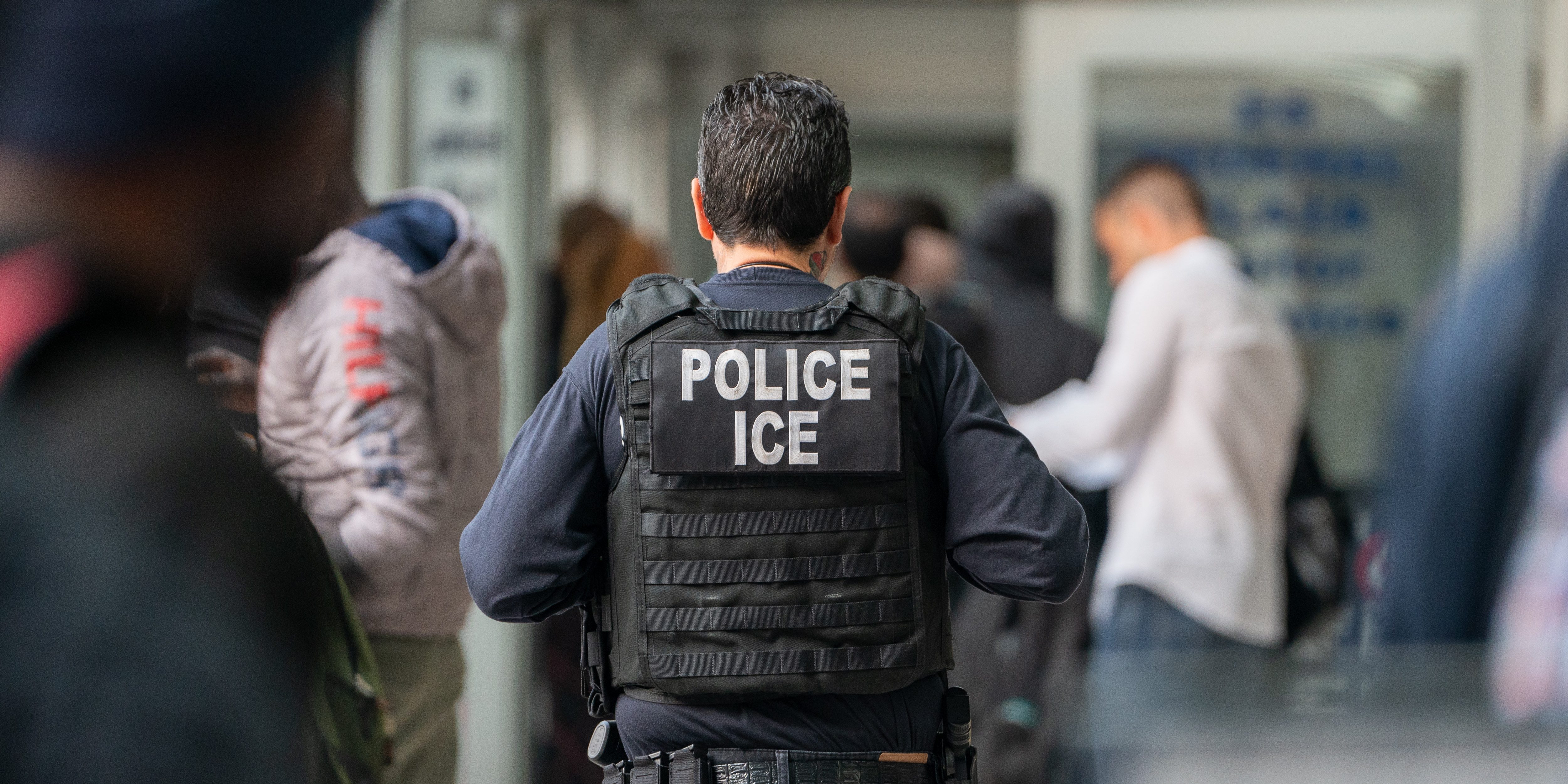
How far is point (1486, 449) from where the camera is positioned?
165 cm

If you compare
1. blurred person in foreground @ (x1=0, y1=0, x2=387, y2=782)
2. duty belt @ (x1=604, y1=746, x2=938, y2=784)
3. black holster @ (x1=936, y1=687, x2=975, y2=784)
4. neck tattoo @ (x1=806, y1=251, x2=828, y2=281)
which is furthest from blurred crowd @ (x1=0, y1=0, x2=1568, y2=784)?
neck tattoo @ (x1=806, y1=251, x2=828, y2=281)

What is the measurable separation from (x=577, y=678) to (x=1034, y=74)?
305 centimetres

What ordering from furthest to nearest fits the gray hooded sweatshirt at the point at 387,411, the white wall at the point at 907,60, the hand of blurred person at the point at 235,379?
1. the white wall at the point at 907,60
2. the gray hooded sweatshirt at the point at 387,411
3. the hand of blurred person at the point at 235,379

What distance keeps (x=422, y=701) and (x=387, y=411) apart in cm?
57

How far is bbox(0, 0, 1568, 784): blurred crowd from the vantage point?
0.72 m

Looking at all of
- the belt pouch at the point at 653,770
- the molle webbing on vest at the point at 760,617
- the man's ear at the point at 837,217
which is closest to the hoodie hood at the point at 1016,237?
the man's ear at the point at 837,217

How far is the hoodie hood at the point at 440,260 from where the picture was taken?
261cm

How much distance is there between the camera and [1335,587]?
4.10 m

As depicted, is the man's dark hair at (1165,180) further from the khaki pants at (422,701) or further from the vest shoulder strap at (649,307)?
the vest shoulder strap at (649,307)

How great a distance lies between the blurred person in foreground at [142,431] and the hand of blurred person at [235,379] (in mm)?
1397

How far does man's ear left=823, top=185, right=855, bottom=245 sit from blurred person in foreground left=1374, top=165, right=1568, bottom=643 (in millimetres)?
728

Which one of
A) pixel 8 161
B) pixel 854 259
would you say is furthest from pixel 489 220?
pixel 8 161

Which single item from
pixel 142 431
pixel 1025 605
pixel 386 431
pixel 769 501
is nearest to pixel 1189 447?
pixel 1025 605

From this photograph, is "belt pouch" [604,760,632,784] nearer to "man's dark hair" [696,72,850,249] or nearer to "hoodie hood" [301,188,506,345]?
"man's dark hair" [696,72,850,249]
